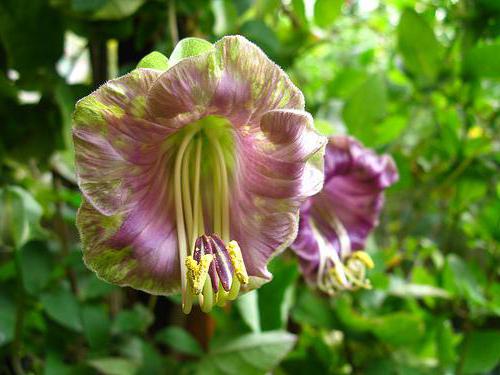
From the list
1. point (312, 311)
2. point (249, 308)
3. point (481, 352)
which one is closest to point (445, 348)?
point (481, 352)

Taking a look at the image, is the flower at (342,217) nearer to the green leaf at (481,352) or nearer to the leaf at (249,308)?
the leaf at (249,308)

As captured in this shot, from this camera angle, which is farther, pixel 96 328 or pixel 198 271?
pixel 96 328

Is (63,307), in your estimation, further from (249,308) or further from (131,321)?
(249,308)

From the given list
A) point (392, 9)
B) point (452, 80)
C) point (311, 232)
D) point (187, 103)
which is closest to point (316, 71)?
point (392, 9)

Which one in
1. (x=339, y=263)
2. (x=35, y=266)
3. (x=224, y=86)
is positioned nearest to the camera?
(x=224, y=86)

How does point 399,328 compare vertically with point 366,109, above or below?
below

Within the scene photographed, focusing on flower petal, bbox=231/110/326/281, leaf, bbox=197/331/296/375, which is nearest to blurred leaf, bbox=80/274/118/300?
leaf, bbox=197/331/296/375

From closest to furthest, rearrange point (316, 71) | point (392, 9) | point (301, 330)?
point (301, 330) → point (392, 9) → point (316, 71)

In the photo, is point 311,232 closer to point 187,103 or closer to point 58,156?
point 187,103
